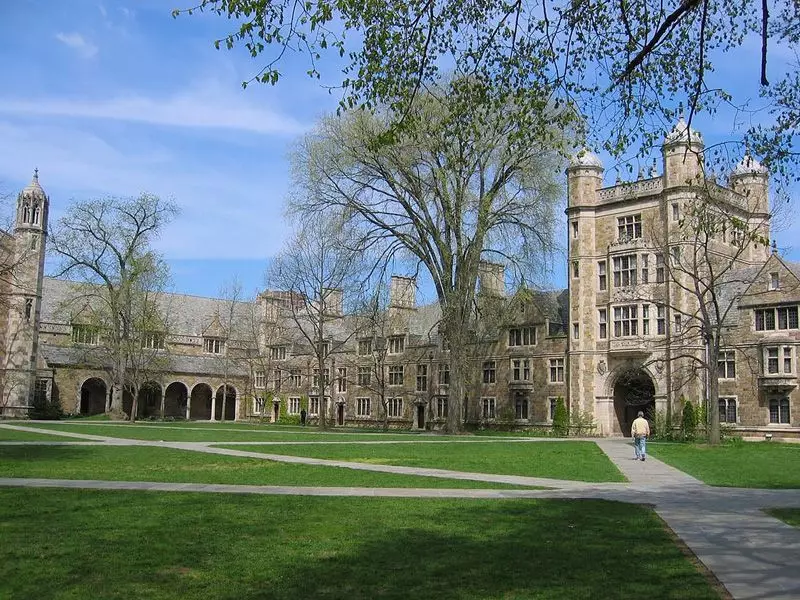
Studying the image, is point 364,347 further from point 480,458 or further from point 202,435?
point 480,458

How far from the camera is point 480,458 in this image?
23.3 meters

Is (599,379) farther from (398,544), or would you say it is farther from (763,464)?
(398,544)

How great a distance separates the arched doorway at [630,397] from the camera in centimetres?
4762

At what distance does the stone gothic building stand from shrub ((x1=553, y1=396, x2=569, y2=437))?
0.60 meters

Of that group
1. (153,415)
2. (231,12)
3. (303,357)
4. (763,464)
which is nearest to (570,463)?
(763,464)

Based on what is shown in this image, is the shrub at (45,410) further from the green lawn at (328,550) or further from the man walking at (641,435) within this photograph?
the green lawn at (328,550)

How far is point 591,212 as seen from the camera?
4950 cm

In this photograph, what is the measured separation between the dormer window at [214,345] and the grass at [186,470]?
55.3 metres

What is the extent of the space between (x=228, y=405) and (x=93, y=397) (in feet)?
44.7

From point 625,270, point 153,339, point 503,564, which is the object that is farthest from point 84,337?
point 503,564

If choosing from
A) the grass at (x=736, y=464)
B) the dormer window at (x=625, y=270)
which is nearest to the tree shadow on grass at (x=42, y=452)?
the grass at (x=736, y=464)

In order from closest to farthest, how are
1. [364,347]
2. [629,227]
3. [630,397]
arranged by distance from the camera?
[629,227]
[630,397]
[364,347]

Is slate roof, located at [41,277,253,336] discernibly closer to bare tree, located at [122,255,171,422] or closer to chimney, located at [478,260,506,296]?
bare tree, located at [122,255,171,422]

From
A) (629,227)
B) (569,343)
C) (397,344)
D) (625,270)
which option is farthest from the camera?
(397,344)
